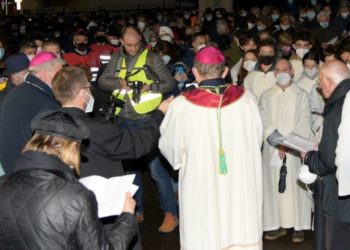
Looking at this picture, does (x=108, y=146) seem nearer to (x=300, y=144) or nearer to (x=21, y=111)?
(x=21, y=111)

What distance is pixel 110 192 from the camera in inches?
158

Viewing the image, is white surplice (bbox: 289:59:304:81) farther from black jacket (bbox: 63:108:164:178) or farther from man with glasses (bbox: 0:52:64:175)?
black jacket (bbox: 63:108:164:178)

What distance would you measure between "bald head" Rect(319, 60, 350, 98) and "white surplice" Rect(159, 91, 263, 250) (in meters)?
0.63

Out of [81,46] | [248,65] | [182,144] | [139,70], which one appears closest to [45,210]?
[182,144]

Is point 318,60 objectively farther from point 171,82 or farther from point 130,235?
point 130,235

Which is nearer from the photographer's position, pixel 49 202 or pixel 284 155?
pixel 49 202

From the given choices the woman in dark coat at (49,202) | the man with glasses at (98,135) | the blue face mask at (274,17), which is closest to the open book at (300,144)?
the man with glasses at (98,135)

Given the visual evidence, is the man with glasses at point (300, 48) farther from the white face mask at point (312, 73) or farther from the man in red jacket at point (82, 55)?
the man in red jacket at point (82, 55)

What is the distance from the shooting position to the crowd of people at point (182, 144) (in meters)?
3.36

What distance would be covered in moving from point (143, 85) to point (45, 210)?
3880 millimetres

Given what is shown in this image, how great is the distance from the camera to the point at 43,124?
3.51m

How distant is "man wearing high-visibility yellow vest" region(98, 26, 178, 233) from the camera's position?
7191mm

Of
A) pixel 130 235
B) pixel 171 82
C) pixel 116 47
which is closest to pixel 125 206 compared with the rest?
pixel 130 235

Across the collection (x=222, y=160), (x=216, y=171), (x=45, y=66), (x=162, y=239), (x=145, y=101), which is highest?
(x=45, y=66)
